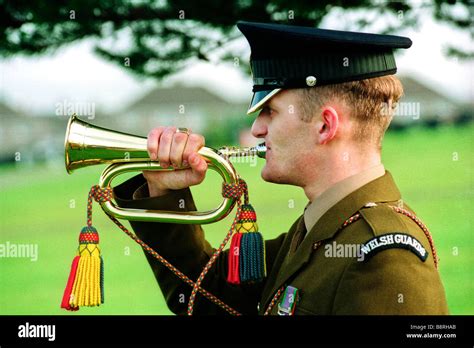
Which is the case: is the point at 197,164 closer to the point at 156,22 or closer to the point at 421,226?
the point at 421,226

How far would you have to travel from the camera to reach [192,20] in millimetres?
6113

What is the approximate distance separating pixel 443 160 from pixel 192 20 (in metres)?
10.0

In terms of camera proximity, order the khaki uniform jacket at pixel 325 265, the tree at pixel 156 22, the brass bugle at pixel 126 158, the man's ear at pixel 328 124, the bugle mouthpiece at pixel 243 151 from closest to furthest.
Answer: the khaki uniform jacket at pixel 325 265, the man's ear at pixel 328 124, the bugle mouthpiece at pixel 243 151, the brass bugle at pixel 126 158, the tree at pixel 156 22

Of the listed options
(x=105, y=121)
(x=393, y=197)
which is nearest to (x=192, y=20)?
(x=393, y=197)

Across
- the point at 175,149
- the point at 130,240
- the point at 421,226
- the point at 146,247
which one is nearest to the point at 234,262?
the point at 146,247

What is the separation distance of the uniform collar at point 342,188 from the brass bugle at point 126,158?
0.30 m

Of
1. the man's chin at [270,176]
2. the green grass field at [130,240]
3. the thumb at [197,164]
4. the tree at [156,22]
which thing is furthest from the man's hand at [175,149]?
the green grass field at [130,240]

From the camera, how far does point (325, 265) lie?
2.54 metres

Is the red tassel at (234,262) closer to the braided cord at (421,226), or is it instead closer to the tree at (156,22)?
the braided cord at (421,226)

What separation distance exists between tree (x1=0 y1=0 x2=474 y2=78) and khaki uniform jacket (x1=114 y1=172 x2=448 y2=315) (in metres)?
2.76

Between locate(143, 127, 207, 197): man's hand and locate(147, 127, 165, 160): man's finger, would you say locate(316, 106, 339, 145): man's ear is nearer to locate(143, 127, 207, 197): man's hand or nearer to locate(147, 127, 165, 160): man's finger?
locate(143, 127, 207, 197): man's hand

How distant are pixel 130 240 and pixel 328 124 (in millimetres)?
9950

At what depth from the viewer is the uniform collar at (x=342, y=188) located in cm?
269

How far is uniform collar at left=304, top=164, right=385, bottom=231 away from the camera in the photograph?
2686 millimetres
